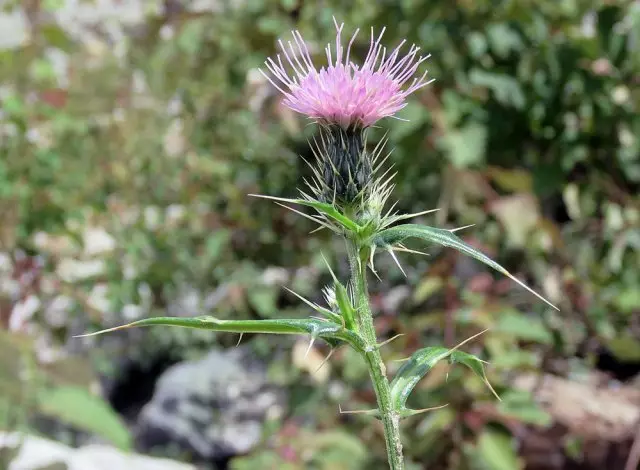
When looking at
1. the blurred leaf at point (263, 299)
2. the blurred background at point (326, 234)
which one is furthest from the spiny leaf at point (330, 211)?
the blurred leaf at point (263, 299)

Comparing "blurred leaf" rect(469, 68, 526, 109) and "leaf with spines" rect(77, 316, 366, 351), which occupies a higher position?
"blurred leaf" rect(469, 68, 526, 109)

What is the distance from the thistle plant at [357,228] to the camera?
0.76 meters

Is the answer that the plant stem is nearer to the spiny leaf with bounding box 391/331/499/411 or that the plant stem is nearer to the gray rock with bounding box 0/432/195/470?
the spiny leaf with bounding box 391/331/499/411

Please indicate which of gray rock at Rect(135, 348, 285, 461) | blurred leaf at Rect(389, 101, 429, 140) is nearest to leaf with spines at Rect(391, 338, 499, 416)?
blurred leaf at Rect(389, 101, 429, 140)

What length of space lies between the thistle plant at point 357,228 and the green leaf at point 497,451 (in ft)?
4.69

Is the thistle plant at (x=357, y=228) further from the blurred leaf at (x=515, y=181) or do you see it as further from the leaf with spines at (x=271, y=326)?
the blurred leaf at (x=515, y=181)

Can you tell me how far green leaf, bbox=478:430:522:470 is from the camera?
2.17m

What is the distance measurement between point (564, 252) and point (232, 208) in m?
1.35

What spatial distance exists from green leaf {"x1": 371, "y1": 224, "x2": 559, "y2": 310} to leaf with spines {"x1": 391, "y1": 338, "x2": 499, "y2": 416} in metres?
0.10

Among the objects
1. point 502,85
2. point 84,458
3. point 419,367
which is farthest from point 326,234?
point 419,367

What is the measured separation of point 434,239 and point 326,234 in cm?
227

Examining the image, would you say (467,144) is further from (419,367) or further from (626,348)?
(419,367)

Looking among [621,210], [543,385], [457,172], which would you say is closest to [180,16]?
[457,172]

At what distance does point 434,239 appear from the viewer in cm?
75
